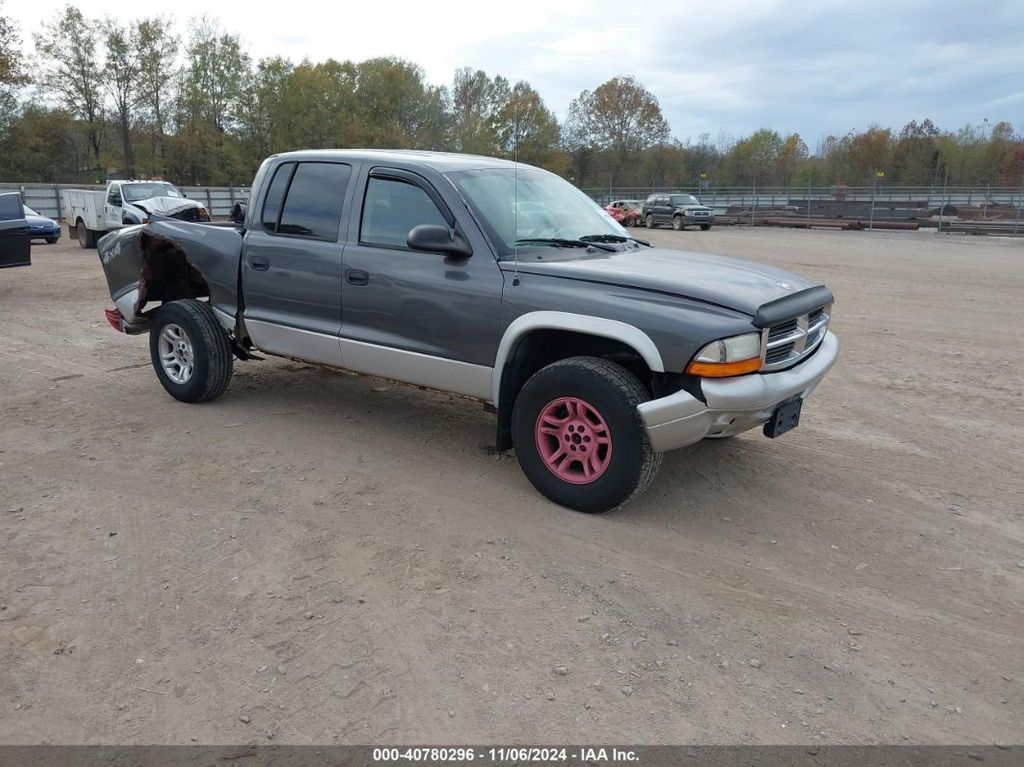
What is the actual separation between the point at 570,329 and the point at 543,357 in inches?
20.0

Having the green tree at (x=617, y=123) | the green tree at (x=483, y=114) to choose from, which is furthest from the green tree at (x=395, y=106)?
the green tree at (x=483, y=114)

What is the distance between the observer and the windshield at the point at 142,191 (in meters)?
21.9

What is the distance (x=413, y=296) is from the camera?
485 cm

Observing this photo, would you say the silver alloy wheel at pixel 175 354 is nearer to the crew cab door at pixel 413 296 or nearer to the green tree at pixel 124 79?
the crew cab door at pixel 413 296

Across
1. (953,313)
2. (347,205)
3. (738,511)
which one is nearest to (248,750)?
(738,511)

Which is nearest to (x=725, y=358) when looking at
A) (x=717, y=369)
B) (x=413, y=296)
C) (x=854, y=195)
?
(x=717, y=369)

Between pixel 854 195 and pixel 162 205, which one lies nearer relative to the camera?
pixel 162 205

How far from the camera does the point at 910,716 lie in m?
2.82

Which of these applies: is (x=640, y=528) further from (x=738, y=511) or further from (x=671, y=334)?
(x=671, y=334)

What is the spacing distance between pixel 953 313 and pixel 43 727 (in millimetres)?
11919

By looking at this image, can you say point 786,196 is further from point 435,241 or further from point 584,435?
point 584,435

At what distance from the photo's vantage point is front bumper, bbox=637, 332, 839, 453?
3.91m

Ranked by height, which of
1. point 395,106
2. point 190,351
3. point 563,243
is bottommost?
point 190,351

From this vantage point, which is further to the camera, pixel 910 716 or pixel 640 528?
pixel 640 528
